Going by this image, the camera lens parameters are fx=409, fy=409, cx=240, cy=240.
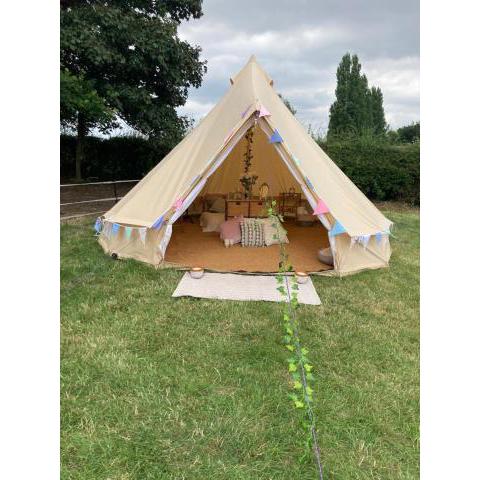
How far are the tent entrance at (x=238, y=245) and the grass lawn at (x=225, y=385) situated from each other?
2.81ft

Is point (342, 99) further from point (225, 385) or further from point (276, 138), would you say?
point (225, 385)

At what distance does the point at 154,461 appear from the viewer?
170cm

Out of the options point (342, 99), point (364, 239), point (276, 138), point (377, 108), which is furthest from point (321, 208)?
point (377, 108)

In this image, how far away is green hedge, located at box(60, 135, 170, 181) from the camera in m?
11.3

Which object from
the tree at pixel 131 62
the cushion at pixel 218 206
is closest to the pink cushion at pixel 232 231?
the cushion at pixel 218 206

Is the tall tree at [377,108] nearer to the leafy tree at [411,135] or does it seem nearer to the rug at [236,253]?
the leafy tree at [411,135]

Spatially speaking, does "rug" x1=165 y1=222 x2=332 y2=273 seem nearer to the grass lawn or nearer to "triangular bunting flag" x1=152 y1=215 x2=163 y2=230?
"triangular bunting flag" x1=152 y1=215 x2=163 y2=230

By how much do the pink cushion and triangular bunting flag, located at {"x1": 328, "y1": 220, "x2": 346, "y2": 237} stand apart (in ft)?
5.10

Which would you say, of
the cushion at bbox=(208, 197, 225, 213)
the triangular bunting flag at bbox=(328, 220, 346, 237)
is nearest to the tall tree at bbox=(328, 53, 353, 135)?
the cushion at bbox=(208, 197, 225, 213)

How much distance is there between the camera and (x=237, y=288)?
143 inches

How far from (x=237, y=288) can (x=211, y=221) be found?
250 centimetres
